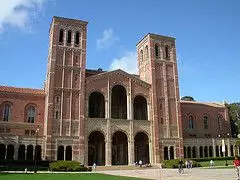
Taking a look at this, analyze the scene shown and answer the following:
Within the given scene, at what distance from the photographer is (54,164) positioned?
141 ft

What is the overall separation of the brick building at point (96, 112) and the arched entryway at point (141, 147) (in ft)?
0.43

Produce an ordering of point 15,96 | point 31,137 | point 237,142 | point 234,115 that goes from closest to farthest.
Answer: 1. point 31,137
2. point 15,96
3. point 237,142
4. point 234,115

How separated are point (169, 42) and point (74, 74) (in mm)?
22622

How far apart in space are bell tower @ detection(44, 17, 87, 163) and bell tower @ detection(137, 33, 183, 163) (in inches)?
537

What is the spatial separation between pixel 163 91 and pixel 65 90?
19.4 metres

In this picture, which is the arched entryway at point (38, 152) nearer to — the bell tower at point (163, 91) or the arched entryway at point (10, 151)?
the arched entryway at point (10, 151)

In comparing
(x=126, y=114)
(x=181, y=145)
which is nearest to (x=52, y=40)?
(x=126, y=114)

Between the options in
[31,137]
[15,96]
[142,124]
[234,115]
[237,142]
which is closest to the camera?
[31,137]

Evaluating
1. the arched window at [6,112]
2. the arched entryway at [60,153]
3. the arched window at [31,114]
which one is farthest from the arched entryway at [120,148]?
the arched window at [6,112]

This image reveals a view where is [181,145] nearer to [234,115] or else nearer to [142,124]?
[142,124]

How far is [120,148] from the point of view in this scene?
59.4m

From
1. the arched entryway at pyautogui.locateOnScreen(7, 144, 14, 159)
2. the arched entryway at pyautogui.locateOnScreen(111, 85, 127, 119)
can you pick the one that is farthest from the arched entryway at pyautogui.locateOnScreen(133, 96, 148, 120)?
the arched entryway at pyautogui.locateOnScreen(7, 144, 14, 159)

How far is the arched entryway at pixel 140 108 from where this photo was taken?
6056 cm

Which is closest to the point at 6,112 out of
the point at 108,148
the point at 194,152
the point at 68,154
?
the point at 68,154
